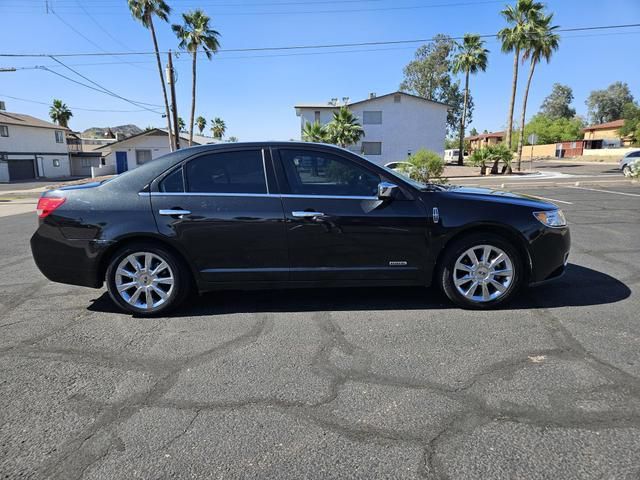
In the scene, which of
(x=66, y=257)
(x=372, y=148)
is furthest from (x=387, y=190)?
(x=372, y=148)

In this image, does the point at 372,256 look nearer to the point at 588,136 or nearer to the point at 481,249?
the point at 481,249

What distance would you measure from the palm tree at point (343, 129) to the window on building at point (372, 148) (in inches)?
284

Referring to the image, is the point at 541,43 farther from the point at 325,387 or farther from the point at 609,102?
the point at 609,102

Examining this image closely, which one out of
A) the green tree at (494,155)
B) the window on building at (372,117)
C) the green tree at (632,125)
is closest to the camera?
the green tree at (494,155)

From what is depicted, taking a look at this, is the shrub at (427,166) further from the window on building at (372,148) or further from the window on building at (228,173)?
the window on building at (372,148)

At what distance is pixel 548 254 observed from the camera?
13.7ft

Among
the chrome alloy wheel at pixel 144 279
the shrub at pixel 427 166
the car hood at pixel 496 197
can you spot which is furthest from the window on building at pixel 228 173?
the shrub at pixel 427 166

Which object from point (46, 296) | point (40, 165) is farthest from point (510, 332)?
point (40, 165)

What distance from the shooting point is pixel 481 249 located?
4121mm

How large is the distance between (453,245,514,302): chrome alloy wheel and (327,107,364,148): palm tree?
1202 inches

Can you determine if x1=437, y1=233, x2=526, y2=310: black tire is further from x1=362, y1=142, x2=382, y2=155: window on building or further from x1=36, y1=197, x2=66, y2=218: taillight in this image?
x1=362, y1=142, x2=382, y2=155: window on building

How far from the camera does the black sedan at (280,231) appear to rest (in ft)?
13.2

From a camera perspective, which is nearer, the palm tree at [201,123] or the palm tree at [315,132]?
the palm tree at [315,132]

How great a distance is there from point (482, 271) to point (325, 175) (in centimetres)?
176
